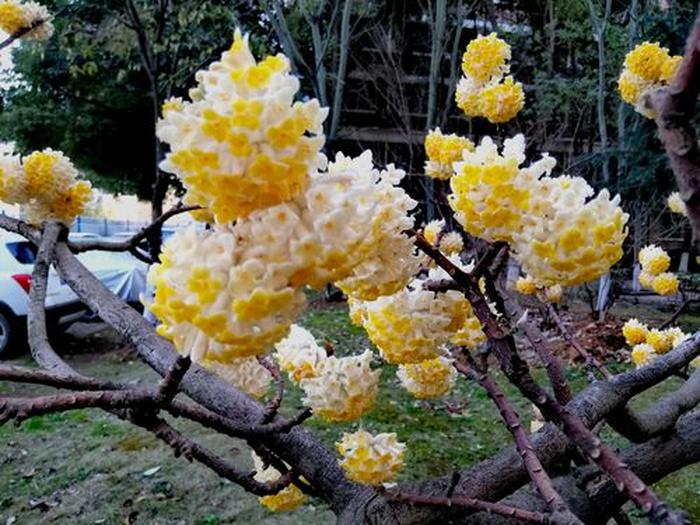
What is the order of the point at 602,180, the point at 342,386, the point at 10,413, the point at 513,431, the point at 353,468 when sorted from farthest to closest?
the point at 602,180 → the point at 342,386 → the point at 353,468 → the point at 513,431 → the point at 10,413

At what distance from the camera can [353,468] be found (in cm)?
106

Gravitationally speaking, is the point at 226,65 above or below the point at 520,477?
above

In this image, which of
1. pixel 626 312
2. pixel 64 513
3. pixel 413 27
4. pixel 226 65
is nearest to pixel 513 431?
pixel 226 65

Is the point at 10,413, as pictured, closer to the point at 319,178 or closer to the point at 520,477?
the point at 319,178

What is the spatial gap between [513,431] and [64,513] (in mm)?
3150

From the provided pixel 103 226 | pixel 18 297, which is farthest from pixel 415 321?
pixel 103 226

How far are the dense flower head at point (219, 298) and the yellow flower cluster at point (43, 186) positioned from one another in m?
1.17

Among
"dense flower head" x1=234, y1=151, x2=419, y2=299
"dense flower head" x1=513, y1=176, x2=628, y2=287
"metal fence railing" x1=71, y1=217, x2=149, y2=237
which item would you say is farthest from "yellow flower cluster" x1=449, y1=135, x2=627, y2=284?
"metal fence railing" x1=71, y1=217, x2=149, y2=237

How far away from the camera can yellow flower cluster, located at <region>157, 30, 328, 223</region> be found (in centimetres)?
52

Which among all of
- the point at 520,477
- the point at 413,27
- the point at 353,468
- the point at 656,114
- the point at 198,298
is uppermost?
the point at 413,27

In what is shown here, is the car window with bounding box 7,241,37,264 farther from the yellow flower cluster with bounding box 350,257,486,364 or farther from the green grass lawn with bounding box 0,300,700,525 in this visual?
the yellow flower cluster with bounding box 350,257,486,364

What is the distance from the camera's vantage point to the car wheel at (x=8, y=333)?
6672 mm

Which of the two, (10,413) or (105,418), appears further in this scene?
(105,418)

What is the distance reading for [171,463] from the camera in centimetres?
390
